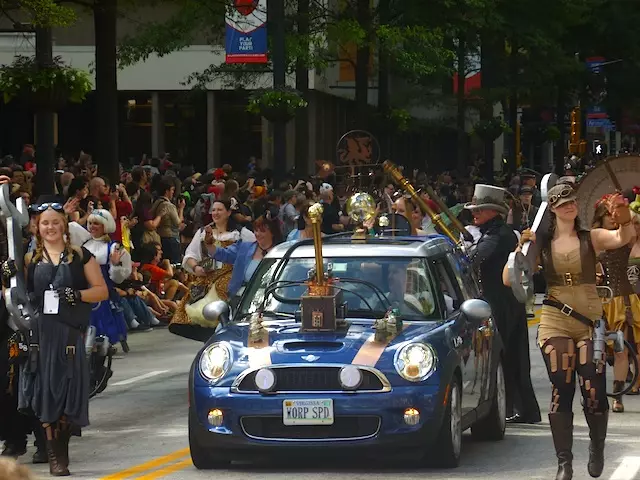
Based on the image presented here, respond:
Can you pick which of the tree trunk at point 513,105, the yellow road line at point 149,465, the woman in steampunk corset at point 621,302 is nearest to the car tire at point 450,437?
the yellow road line at point 149,465

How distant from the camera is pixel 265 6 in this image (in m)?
29.4

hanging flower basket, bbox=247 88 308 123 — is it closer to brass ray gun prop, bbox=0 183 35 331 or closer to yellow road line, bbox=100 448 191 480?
yellow road line, bbox=100 448 191 480

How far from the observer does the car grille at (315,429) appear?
10.1 m

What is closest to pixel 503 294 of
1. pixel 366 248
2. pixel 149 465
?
pixel 366 248

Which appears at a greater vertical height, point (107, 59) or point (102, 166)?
point (107, 59)

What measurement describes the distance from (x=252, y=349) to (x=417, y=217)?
9.15 meters

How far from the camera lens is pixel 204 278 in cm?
1527

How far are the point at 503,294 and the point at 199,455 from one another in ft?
11.1

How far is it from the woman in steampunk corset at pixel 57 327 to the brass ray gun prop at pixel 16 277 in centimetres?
6

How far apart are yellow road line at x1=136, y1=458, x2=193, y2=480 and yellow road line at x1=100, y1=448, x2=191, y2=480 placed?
88 millimetres

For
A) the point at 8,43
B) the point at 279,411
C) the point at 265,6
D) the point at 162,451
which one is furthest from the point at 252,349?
the point at 8,43

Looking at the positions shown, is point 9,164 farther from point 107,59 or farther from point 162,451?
Answer: point 162,451

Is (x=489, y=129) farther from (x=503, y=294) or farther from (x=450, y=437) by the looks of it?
(x=450, y=437)

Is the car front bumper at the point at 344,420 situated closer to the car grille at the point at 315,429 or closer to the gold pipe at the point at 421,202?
the car grille at the point at 315,429
